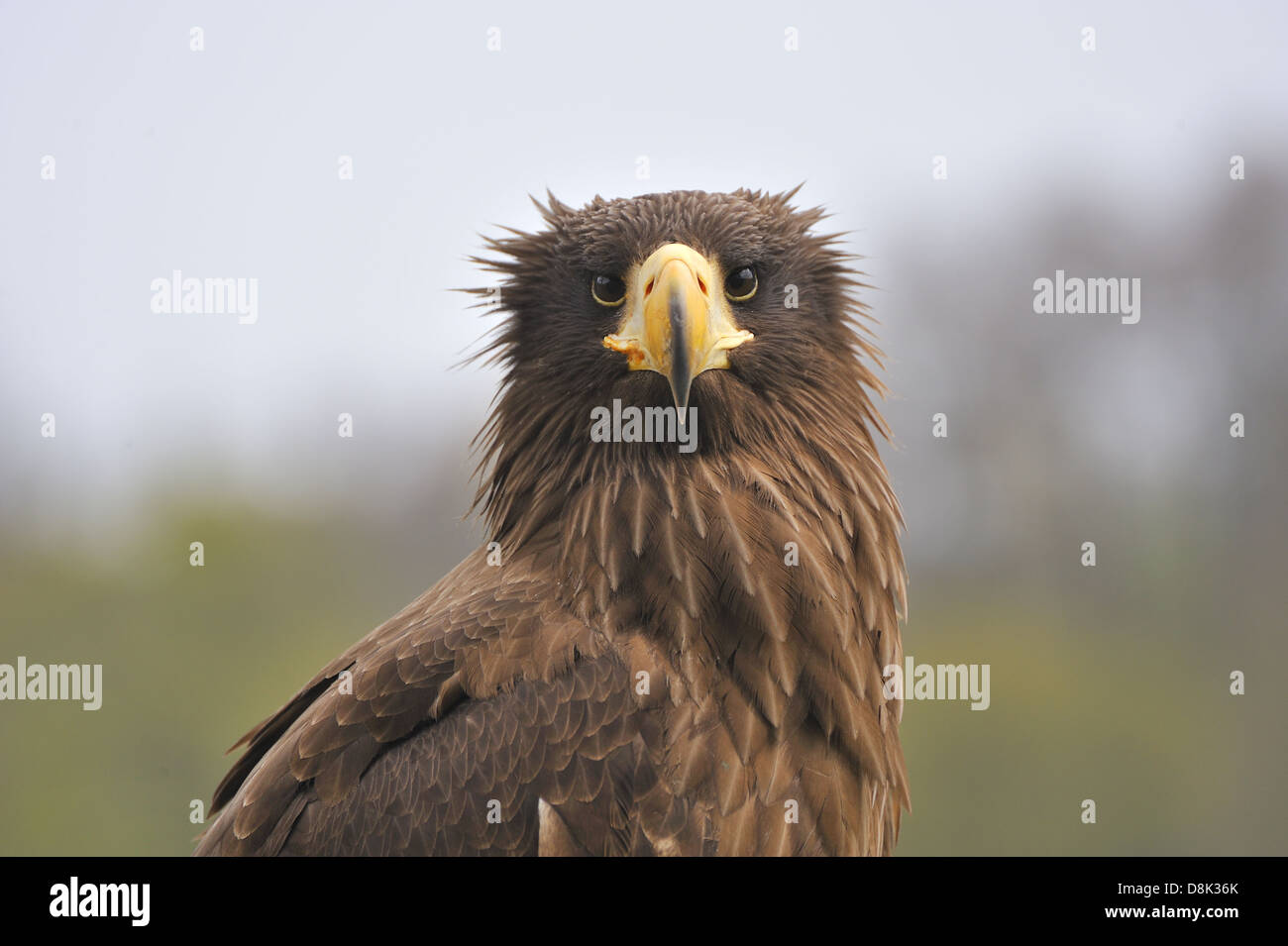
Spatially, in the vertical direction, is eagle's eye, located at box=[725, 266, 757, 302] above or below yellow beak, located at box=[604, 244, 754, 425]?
above

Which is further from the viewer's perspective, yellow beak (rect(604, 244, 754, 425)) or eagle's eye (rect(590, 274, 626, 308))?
eagle's eye (rect(590, 274, 626, 308))

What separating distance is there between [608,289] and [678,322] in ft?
1.32

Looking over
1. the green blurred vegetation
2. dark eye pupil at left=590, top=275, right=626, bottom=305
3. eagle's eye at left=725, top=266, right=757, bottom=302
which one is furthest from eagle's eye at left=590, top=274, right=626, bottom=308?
the green blurred vegetation

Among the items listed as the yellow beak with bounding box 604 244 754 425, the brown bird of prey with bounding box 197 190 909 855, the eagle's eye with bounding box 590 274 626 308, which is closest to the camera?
the brown bird of prey with bounding box 197 190 909 855

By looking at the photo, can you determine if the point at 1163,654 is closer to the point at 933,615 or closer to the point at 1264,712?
the point at 1264,712

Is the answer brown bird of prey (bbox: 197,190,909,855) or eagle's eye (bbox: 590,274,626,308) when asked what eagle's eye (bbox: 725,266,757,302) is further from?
eagle's eye (bbox: 590,274,626,308)

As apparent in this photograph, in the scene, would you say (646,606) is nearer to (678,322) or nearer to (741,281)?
(678,322)

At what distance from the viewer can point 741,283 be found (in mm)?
3525

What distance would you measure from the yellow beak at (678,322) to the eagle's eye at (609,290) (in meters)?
0.05

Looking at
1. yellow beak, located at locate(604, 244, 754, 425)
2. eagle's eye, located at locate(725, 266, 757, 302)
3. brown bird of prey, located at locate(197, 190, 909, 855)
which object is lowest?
brown bird of prey, located at locate(197, 190, 909, 855)

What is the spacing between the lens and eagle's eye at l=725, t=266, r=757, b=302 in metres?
3.50

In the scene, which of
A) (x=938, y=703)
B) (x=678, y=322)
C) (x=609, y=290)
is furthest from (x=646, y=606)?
(x=938, y=703)

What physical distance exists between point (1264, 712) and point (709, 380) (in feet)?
37.9
